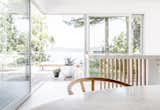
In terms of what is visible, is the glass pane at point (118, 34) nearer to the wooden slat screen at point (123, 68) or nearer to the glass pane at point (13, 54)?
the glass pane at point (13, 54)

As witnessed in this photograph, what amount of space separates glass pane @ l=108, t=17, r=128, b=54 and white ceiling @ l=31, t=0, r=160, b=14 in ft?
1.50

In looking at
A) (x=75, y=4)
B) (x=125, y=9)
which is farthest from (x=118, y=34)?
(x=75, y=4)

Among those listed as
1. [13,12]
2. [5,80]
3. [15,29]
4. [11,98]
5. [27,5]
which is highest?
[27,5]

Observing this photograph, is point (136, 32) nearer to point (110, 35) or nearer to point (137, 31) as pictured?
point (137, 31)

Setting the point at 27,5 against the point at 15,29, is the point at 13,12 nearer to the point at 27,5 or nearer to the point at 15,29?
the point at 15,29

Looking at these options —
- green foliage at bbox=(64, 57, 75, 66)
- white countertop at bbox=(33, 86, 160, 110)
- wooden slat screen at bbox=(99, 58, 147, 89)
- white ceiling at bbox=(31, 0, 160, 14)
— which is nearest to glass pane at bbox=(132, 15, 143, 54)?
white ceiling at bbox=(31, 0, 160, 14)

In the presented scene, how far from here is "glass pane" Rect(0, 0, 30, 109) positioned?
117 inches

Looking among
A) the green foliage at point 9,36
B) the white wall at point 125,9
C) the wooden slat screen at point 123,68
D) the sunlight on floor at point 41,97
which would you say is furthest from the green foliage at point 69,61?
the wooden slat screen at point 123,68

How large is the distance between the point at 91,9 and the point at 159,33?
Result: 6.98 ft

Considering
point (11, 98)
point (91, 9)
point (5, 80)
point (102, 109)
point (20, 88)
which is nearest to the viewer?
point (102, 109)

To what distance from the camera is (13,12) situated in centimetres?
341

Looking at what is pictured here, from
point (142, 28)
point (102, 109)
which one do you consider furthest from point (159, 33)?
point (102, 109)

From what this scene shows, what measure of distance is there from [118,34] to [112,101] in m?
5.37

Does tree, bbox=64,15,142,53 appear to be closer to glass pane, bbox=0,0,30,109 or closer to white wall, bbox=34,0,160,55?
white wall, bbox=34,0,160,55
